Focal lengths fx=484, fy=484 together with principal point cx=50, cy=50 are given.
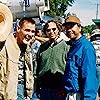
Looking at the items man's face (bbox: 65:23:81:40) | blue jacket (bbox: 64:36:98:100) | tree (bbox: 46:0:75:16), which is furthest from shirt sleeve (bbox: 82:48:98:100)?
tree (bbox: 46:0:75:16)

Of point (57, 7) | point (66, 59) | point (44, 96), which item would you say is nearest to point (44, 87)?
point (44, 96)

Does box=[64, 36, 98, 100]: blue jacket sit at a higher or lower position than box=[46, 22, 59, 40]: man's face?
lower

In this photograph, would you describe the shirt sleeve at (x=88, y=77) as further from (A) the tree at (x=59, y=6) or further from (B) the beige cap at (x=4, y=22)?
(A) the tree at (x=59, y=6)

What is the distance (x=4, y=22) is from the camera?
5297 millimetres

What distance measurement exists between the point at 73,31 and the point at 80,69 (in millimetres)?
527

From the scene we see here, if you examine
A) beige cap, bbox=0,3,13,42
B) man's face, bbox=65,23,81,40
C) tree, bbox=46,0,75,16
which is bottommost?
tree, bbox=46,0,75,16

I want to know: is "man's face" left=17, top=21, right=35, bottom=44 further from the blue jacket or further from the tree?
the tree

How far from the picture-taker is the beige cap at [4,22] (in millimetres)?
5152

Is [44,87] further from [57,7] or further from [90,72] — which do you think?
[57,7]

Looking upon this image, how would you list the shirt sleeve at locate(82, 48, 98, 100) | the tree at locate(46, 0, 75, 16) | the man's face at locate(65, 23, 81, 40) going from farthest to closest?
the tree at locate(46, 0, 75, 16) < the man's face at locate(65, 23, 81, 40) < the shirt sleeve at locate(82, 48, 98, 100)

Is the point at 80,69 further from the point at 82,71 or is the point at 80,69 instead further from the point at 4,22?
the point at 4,22

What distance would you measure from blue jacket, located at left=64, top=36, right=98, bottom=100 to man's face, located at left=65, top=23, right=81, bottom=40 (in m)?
0.08

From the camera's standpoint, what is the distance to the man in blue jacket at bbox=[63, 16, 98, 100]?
5676mm

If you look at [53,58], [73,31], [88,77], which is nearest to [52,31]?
[53,58]
